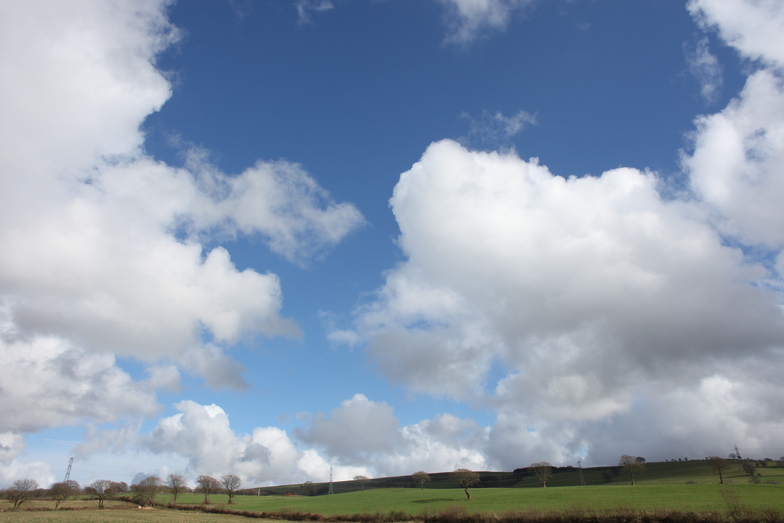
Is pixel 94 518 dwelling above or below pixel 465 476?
above

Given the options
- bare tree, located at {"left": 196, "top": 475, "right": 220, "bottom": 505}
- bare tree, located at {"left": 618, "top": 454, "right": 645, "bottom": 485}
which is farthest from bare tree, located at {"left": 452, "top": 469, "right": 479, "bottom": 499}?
bare tree, located at {"left": 196, "top": 475, "right": 220, "bottom": 505}

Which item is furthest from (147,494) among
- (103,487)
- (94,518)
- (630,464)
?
(630,464)

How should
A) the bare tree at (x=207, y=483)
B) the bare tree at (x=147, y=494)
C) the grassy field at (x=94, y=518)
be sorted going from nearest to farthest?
the grassy field at (x=94, y=518)
the bare tree at (x=147, y=494)
the bare tree at (x=207, y=483)

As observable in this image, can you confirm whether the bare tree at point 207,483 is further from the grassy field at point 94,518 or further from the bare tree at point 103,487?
the grassy field at point 94,518

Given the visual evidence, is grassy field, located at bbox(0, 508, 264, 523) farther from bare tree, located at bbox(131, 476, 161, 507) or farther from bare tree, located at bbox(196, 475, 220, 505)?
bare tree, located at bbox(196, 475, 220, 505)

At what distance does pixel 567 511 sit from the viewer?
2525 inches

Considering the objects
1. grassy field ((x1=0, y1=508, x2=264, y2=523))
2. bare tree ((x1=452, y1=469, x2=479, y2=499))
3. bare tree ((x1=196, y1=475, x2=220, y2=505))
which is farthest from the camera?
bare tree ((x1=196, y1=475, x2=220, y2=505))

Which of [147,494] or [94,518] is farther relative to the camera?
[147,494]

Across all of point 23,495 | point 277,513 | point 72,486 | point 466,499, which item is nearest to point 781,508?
point 466,499

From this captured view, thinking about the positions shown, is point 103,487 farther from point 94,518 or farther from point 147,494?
point 94,518

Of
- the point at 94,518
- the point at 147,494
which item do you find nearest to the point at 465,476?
the point at 94,518

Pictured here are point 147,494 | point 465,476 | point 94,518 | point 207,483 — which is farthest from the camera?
point 207,483

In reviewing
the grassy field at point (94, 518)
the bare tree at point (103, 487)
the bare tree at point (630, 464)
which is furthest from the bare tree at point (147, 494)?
the bare tree at point (630, 464)

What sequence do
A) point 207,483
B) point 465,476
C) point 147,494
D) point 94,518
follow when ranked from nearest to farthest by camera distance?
point 94,518 < point 465,476 < point 147,494 < point 207,483
